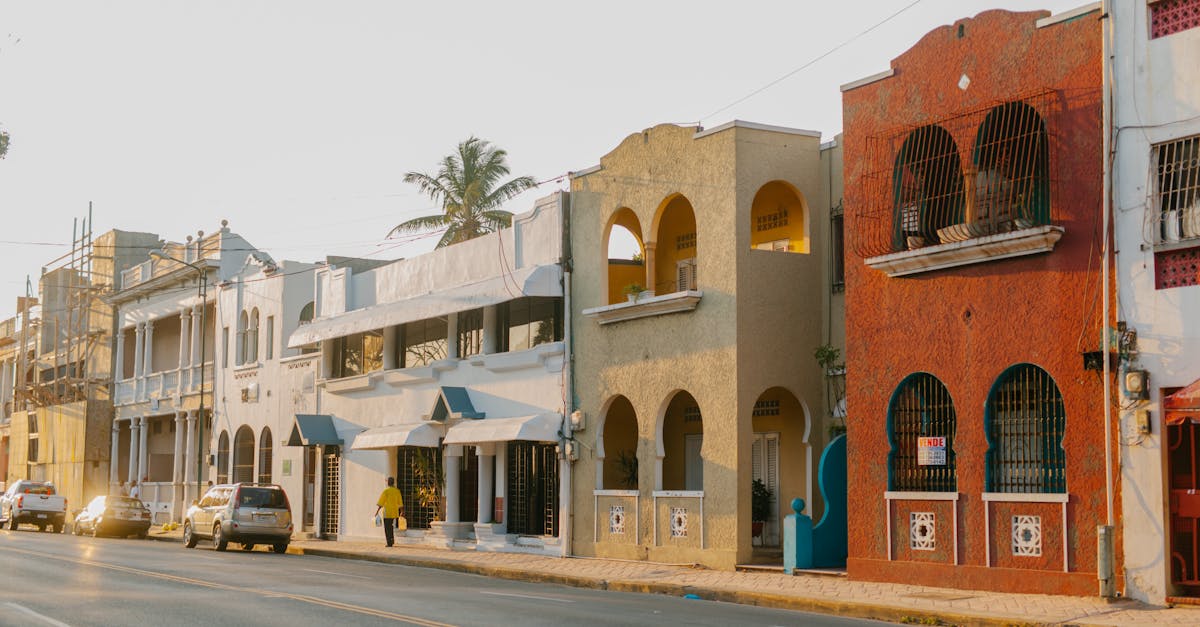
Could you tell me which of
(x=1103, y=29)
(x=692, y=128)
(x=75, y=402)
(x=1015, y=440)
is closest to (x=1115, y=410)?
(x=1015, y=440)

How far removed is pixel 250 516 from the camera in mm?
32969

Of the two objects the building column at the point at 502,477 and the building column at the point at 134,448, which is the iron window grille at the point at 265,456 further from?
the building column at the point at 502,477

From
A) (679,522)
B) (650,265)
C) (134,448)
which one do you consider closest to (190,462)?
(134,448)

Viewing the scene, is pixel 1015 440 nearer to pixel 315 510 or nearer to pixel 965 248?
pixel 965 248

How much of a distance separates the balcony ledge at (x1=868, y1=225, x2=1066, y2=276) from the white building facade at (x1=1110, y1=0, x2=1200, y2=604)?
41.2 inches

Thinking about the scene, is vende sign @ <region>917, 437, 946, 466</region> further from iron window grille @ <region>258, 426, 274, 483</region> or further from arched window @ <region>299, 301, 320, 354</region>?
iron window grille @ <region>258, 426, 274, 483</region>

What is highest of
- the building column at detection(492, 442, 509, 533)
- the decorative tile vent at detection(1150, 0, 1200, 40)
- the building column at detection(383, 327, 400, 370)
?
the decorative tile vent at detection(1150, 0, 1200, 40)

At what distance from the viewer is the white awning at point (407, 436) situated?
3309 cm

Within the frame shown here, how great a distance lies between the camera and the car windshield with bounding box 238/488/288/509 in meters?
33.1

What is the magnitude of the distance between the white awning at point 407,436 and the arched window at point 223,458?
13800 millimetres

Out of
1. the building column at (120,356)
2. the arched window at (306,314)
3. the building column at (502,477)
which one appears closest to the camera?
the building column at (502,477)

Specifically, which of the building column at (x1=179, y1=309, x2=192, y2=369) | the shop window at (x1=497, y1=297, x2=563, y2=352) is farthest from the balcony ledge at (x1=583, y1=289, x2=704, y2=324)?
the building column at (x1=179, y1=309, x2=192, y2=369)

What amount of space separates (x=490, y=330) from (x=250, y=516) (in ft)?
24.4

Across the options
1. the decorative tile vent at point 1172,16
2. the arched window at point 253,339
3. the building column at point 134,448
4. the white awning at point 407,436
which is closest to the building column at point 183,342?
the building column at point 134,448
